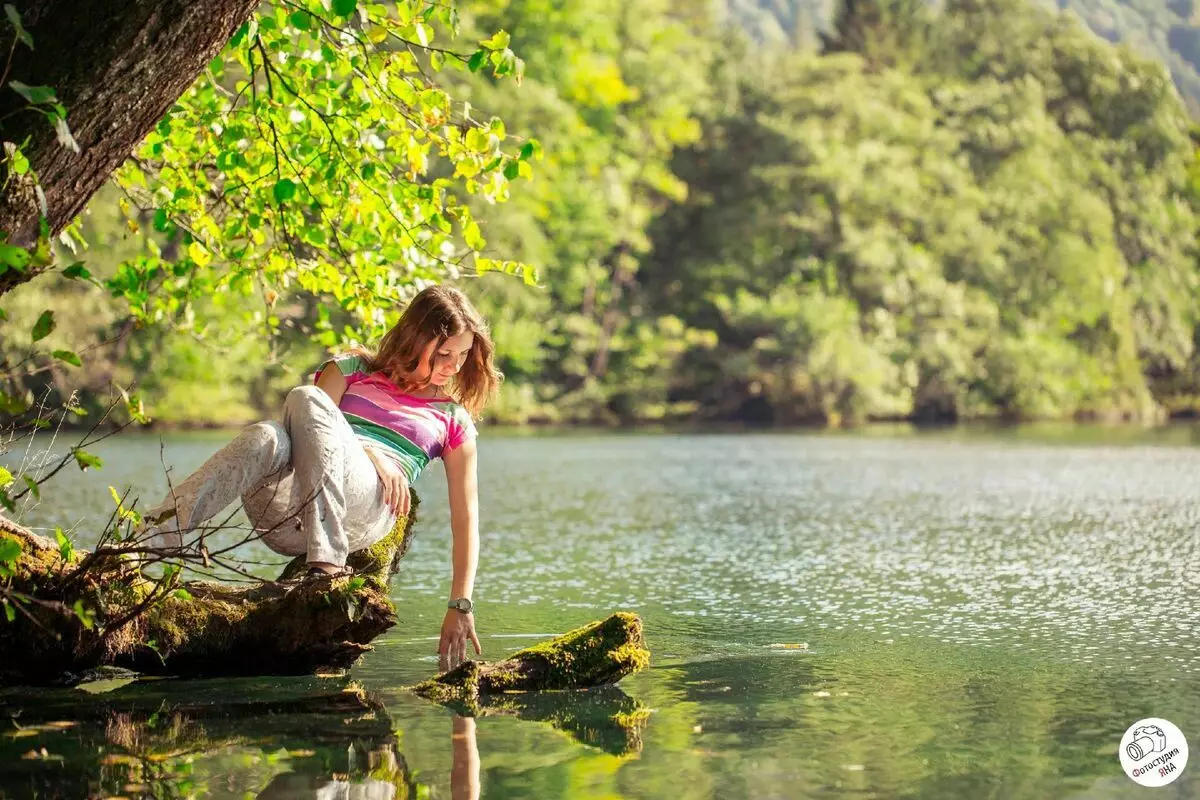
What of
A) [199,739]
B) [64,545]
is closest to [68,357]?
[64,545]

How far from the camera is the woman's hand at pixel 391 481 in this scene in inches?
239

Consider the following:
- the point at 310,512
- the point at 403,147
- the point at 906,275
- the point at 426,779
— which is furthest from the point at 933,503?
the point at 906,275

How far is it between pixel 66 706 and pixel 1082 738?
319 cm

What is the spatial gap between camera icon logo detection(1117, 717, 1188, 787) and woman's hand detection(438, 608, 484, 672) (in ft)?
7.25

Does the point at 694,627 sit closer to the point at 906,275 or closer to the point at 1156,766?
the point at 1156,766

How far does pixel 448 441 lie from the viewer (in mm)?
6305

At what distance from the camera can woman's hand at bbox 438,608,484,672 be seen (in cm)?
588

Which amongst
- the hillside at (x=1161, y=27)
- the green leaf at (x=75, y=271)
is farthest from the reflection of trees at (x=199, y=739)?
the hillside at (x=1161, y=27)

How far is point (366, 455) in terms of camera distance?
6020mm

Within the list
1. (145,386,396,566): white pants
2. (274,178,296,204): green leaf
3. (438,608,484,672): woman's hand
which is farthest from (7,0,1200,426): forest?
(438,608,484,672): woman's hand

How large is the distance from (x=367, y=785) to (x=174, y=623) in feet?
6.12

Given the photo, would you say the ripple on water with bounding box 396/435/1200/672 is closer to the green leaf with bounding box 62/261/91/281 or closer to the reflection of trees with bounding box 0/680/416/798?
the reflection of trees with bounding box 0/680/416/798

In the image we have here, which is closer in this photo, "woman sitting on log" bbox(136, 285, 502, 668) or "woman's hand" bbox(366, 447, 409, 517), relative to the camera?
"woman sitting on log" bbox(136, 285, 502, 668)

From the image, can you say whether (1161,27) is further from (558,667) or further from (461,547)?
(558,667)
